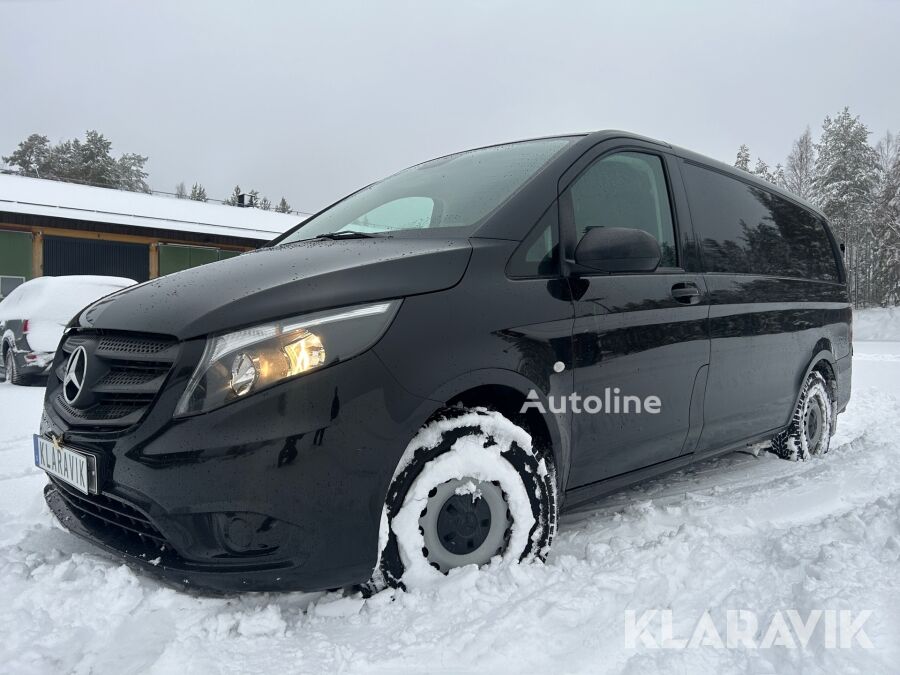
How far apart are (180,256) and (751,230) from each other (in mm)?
19498

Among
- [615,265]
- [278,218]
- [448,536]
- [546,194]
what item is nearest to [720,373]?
[615,265]

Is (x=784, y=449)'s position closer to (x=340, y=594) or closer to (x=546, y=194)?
(x=546, y=194)

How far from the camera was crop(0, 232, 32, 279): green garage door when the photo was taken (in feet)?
57.2

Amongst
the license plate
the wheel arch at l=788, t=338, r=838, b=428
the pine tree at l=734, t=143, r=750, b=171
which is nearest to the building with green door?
the wheel arch at l=788, t=338, r=838, b=428

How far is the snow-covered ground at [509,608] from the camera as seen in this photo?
5.65 ft

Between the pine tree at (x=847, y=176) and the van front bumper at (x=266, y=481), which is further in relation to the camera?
the pine tree at (x=847, y=176)

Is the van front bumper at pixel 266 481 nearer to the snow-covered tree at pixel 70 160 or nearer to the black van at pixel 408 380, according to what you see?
the black van at pixel 408 380

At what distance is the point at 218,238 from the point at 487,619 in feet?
67.0

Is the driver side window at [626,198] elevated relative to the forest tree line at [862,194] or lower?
lower

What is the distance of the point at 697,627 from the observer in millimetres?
1885

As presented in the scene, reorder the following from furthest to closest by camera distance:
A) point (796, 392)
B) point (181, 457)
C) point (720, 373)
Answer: point (796, 392)
point (720, 373)
point (181, 457)

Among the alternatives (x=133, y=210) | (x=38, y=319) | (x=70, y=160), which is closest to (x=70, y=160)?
(x=70, y=160)

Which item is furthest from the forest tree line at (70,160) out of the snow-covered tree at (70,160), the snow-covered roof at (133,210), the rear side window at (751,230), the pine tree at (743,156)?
the rear side window at (751,230)

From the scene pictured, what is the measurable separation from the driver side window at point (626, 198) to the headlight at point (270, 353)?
110cm
